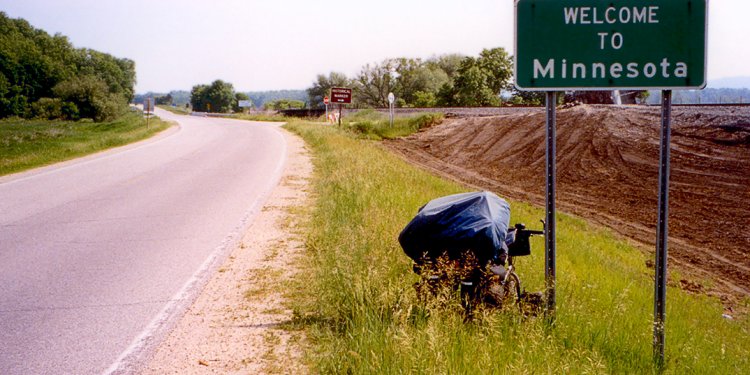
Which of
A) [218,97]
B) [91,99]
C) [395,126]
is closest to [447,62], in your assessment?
[91,99]

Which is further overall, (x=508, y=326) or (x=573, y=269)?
(x=573, y=269)

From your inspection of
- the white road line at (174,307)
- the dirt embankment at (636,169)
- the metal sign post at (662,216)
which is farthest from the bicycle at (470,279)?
the dirt embankment at (636,169)

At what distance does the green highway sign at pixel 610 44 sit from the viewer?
4340 millimetres

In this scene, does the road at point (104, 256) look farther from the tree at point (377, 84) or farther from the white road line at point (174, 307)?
the tree at point (377, 84)

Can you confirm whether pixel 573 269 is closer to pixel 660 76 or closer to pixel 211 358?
pixel 660 76

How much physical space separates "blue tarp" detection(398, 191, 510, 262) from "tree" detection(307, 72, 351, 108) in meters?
132

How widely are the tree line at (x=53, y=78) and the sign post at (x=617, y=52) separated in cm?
8427

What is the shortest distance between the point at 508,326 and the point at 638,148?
713 inches

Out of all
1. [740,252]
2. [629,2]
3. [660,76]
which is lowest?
[740,252]

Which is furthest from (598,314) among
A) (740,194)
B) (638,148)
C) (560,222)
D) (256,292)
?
(638,148)

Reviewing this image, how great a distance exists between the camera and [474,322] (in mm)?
4676

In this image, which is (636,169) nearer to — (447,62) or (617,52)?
(617,52)

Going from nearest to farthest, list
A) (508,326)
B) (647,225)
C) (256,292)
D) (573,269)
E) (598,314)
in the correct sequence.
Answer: (508,326) < (598,314) < (256,292) < (573,269) < (647,225)

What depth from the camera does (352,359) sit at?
428 centimetres
